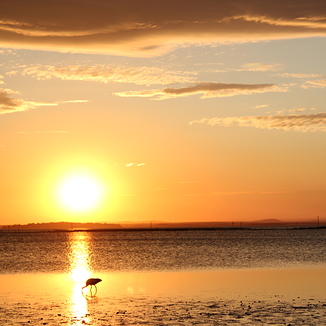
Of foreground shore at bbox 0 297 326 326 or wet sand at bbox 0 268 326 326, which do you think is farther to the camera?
wet sand at bbox 0 268 326 326

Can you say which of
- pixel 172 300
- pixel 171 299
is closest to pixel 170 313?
pixel 172 300

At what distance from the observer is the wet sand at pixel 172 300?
102ft

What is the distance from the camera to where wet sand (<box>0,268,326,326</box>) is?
1219 inches

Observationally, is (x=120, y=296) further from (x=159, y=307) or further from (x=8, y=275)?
(x=8, y=275)

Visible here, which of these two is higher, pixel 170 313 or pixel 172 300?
pixel 172 300

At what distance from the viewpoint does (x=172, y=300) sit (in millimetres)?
38844

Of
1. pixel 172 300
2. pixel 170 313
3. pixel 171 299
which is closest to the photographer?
pixel 170 313

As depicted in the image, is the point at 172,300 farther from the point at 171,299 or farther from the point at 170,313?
the point at 170,313

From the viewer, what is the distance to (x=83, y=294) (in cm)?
4294

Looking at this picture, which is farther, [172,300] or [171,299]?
[171,299]

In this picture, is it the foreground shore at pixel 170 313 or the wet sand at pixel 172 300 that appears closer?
the foreground shore at pixel 170 313

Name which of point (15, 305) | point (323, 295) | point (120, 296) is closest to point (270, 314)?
point (323, 295)

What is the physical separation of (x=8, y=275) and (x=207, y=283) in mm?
24545

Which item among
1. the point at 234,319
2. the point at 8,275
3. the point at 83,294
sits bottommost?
the point at 234,319
